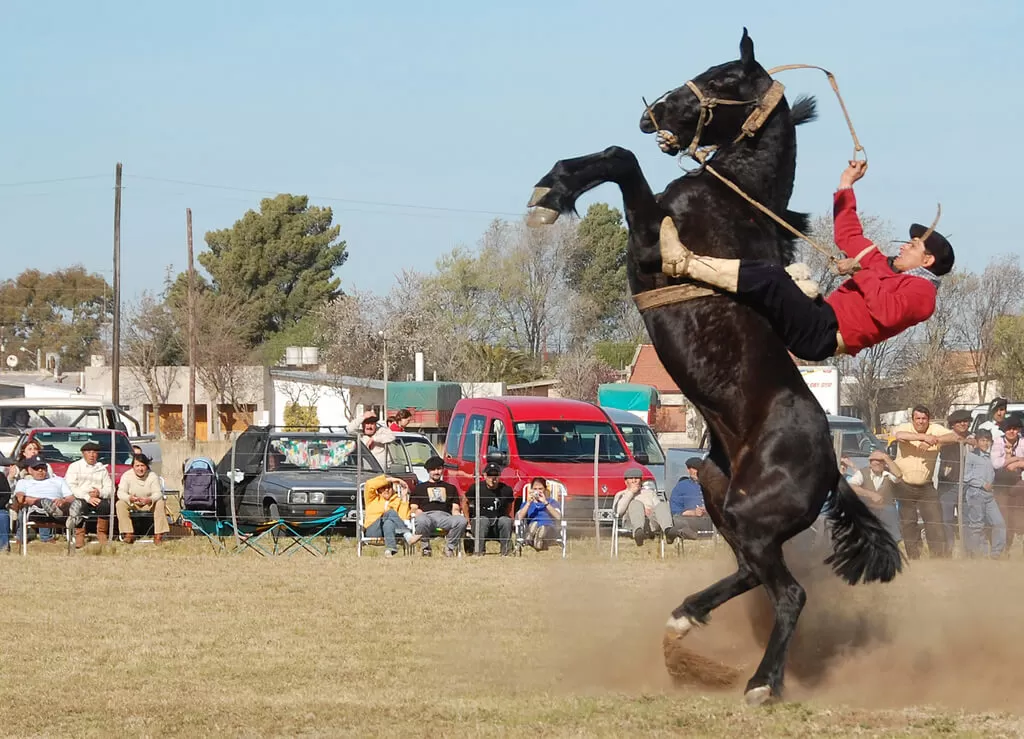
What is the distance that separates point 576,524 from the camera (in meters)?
15.9

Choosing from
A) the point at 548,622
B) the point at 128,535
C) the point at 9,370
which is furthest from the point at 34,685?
the point at 9,370

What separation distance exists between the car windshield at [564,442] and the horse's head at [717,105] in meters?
10.7

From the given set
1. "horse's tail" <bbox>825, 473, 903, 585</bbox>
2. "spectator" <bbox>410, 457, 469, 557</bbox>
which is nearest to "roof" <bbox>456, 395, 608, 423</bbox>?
"spectator" <bbox>410, 457, 469, 557</bbox>

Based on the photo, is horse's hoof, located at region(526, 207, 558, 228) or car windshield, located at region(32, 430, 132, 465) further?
car windshield, located at region(32, 430, 132, 465)

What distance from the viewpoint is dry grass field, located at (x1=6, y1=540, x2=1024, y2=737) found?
5676 millimetres

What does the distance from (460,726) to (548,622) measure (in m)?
3.38

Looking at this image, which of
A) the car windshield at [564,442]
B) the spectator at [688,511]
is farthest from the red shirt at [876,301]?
the car windshield at [564,442]

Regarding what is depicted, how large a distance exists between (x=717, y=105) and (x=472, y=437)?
11845 mm

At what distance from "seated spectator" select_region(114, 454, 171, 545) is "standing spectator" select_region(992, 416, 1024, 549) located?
30.2 feet

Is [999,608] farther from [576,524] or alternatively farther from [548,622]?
[576,524]

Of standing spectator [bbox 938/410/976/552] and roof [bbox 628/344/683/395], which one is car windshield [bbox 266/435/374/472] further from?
roof [bbox 628/344/683/395]

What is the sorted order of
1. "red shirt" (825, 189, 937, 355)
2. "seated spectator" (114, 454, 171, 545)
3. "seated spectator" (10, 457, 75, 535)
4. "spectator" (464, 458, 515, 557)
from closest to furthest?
"red shirt" (825, 189, 937, 355) → "spectator" (464, 458, 515, 557) → "seated spectator" (10, 457, 75, 535) → "seated spectator" (114, 454, 171, 545)

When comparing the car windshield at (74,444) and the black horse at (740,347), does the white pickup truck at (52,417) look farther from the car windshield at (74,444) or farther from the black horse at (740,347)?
the black horse at (740,347)

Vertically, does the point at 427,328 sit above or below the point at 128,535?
above
